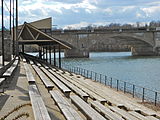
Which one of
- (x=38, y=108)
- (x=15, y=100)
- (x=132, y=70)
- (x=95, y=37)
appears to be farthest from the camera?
(x=95, y=37)

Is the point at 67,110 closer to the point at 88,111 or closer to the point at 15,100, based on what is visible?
the point at 88,111

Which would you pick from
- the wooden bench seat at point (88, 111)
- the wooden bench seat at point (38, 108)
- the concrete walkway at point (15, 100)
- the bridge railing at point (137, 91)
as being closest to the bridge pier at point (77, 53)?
the bridge railing at point (137, 91)

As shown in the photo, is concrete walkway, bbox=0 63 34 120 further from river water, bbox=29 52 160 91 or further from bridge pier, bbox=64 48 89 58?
bridge pier, bbox=64 48 89 58

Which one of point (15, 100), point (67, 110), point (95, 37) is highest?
point (95, 37)

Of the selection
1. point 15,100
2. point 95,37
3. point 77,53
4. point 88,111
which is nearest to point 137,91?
point 15,100

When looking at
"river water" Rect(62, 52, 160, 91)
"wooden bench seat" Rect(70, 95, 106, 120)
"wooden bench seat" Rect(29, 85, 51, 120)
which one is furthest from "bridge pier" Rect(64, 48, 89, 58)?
"wooden bench seat" Rect(29, 85, 51, 120)

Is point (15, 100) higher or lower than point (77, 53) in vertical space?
higher

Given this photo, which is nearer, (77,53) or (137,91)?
(137,91)

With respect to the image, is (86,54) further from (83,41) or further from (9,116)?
(9,116)

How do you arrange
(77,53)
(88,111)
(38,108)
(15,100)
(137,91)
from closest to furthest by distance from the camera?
1. (38,108)
2. (88,111)
3. (15,100)
4. (137,91)
5. (77,53)

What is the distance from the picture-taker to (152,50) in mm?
98562

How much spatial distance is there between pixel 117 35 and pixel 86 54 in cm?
1034

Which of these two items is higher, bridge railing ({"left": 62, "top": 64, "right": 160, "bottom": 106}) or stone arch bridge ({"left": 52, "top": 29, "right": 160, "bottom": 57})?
stone arch bridge ({"left": 52, "top": 29, "right": 160, "bottom": 57})

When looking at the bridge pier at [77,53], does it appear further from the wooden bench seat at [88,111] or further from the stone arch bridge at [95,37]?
the wooden bench seat at [88,111]
